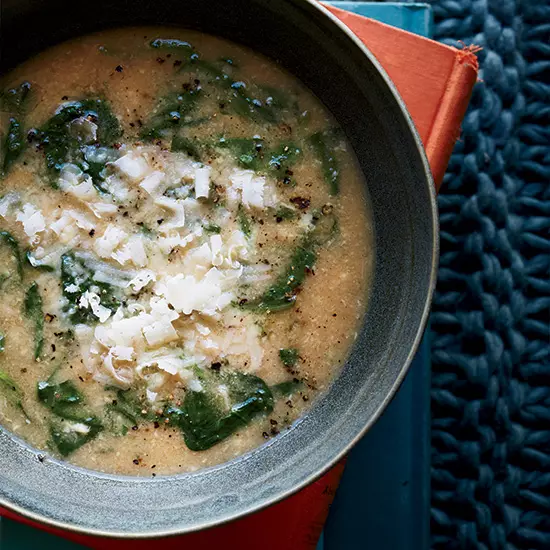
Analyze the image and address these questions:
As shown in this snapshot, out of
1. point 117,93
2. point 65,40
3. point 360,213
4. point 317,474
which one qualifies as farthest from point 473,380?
point 65,40

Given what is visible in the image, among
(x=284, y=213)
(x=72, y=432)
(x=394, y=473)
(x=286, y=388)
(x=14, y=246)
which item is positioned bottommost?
(x=394, y=473)

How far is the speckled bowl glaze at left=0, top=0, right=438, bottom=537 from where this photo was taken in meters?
1.13

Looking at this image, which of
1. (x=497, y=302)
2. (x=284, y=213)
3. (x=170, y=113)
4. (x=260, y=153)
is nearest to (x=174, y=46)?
(x=170, y=113)

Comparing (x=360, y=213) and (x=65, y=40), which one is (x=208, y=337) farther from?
(x=65, y=40)

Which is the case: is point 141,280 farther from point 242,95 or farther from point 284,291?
point 242,95

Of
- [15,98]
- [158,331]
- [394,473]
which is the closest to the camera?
[158,331]

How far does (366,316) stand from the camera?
49.7 inches

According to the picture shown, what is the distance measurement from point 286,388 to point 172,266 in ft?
0.86

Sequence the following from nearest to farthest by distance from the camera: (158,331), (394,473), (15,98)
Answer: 1. (158,331)
2. (15,98)
3. (394,473)

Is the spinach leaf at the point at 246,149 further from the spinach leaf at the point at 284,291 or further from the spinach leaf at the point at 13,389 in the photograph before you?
the spinach leaf at the point at 13,389

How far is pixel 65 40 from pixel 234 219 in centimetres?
43

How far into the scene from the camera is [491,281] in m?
1.54

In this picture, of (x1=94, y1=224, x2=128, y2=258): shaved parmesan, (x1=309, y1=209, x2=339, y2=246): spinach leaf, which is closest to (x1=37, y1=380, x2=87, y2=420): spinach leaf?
(x1=94, y1=224, x2=128, y2=258): shaved parmesan

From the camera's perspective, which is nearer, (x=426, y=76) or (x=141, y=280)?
(x=141, y=280)
